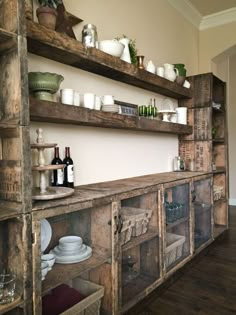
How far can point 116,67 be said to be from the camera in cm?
203

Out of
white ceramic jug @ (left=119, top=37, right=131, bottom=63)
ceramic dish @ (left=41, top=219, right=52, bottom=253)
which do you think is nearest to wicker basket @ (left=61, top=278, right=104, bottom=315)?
ceramic dish @ (left=41, top=219, right=52, bottom=253)

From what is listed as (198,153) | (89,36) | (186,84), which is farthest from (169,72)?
(89,36)

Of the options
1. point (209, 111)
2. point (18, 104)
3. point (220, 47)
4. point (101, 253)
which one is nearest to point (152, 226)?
point (101, 253)

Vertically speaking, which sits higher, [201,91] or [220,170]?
[201,91]

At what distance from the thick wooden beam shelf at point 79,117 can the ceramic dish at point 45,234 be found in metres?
0.60

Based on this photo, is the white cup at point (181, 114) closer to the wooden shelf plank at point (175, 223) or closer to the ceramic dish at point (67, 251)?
the wooden shelf plank at point (175, 223)

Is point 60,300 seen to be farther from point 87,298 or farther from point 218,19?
point 218,19

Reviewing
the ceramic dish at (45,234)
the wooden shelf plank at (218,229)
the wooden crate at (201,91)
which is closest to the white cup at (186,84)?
the wooden crate at (201,91)

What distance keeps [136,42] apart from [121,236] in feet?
6.02

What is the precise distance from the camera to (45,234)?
147 centimetres

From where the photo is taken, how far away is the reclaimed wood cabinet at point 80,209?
48.0 inches

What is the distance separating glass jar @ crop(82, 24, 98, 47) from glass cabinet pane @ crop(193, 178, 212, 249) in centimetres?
161

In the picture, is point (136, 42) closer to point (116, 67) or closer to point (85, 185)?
point (116, 67)

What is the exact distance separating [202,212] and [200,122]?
3.28 feet
